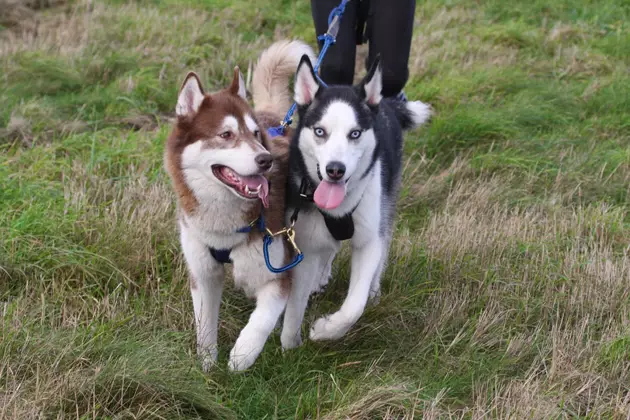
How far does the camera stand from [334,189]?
298 cm

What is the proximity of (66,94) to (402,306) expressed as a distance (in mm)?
4203

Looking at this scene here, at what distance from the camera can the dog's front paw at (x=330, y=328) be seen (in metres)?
3.06

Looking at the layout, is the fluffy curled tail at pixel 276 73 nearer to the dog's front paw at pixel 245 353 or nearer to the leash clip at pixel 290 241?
the leash clip at pixel 290 241

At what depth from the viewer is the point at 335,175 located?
2.91m

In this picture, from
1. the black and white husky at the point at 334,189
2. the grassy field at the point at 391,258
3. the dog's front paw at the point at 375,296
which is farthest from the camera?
the dog's front paw at the point at 375,296

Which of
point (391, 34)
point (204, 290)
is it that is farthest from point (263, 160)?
point (391, 34)

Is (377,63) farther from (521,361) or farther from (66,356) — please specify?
(66,356)

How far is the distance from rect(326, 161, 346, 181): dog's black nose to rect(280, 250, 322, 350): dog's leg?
1.43 feet

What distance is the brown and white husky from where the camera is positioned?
297 cm

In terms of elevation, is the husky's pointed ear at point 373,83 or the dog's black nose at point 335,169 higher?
the husky's pointed ear at point 373,83

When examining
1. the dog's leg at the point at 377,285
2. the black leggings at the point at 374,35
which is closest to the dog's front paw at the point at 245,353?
the dog's leg at the point at 377,285

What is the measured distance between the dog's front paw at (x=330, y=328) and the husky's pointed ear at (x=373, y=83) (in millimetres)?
965

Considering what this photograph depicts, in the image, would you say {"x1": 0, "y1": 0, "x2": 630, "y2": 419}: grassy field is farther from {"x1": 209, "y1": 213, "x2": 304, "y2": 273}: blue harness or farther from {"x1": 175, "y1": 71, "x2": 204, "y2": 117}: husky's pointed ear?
{"x1": 175, "y1": 71, "x2": 204, "y2": 117}: husky's pointed ear

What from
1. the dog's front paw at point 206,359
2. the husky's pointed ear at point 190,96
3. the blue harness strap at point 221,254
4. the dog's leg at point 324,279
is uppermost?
the husky's pointed ear at point 190,96
